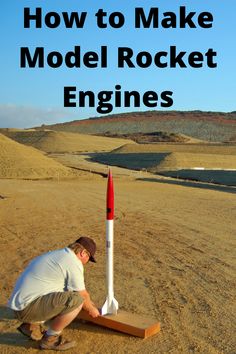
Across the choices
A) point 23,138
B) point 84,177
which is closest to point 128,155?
point 84,177

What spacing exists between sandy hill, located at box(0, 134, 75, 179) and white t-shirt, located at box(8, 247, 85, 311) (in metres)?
27.9

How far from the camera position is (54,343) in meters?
5.67

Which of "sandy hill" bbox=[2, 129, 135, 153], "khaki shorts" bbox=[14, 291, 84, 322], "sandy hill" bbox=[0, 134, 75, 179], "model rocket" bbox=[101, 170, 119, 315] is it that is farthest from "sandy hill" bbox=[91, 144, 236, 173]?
"khaki shorts" bbox=[14, 291, 84, 322]

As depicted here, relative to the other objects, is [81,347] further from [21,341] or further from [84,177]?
[84,177]

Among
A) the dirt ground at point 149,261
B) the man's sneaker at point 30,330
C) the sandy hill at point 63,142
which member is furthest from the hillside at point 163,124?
the man's sneaker at point 30,330

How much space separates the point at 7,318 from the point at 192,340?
7.21ft

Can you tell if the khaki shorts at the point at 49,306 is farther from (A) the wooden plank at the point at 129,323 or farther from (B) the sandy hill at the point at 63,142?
(B) the sandy hill at the point at 63,142

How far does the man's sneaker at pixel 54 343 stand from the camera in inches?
222

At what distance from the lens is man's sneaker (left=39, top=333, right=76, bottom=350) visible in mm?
5648

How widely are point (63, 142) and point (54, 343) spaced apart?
253 feet

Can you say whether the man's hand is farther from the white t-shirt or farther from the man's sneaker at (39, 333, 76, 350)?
the white t-shirt

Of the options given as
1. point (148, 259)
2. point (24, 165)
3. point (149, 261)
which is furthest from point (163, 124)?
point (149, 261)

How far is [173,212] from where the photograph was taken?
17031 millimetres

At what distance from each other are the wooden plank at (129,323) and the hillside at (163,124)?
11408cm
